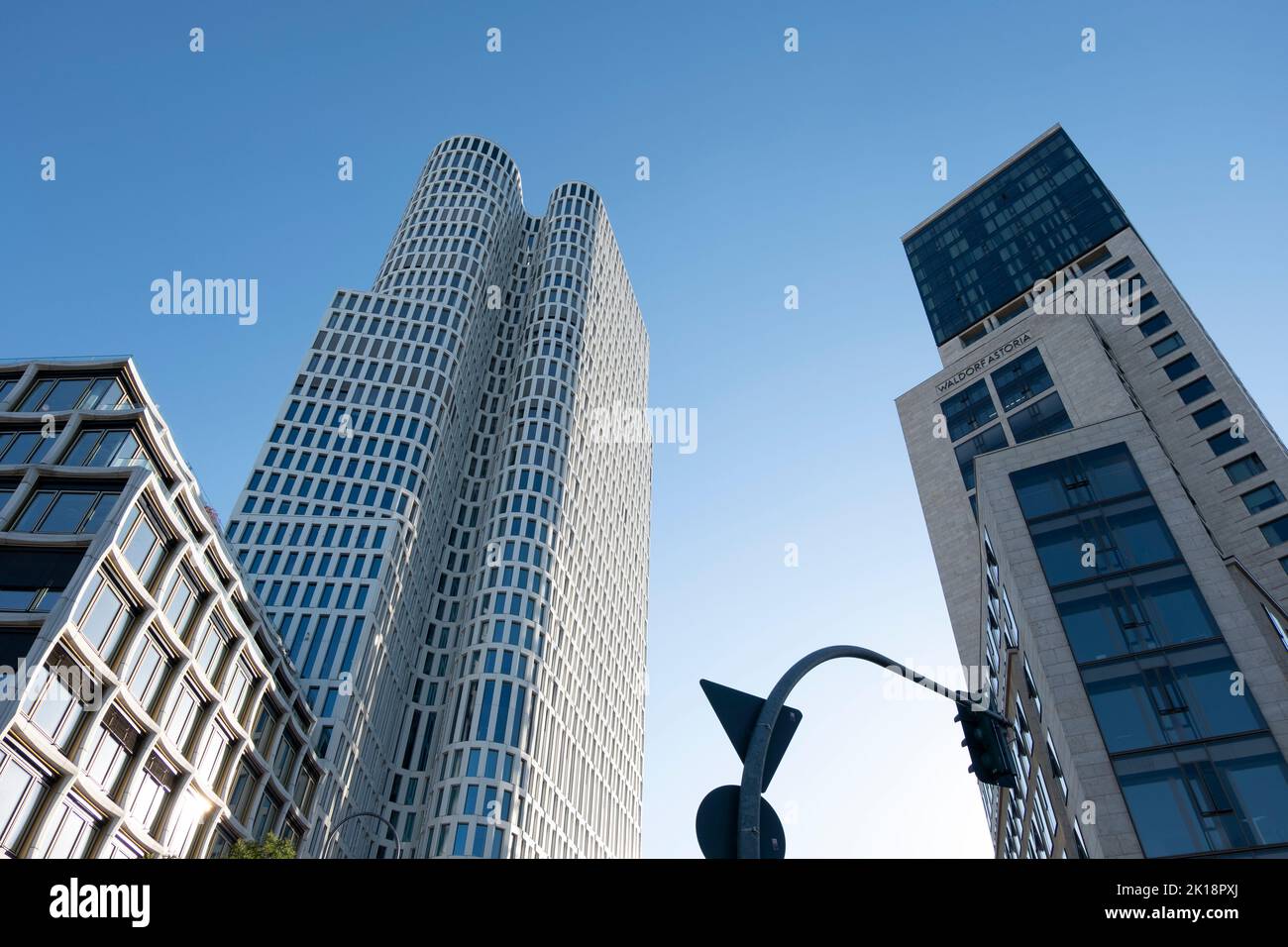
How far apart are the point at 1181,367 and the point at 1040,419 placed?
48.2ft

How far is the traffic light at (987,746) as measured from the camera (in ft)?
29.6

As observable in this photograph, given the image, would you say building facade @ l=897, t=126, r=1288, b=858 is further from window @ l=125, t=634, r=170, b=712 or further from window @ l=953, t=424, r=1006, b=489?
window @ l=125, t=634, r=170, b=712

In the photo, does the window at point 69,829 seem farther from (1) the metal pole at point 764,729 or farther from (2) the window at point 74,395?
(1) the metal pole at point 764,729

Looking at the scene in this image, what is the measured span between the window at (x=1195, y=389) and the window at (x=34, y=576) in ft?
236

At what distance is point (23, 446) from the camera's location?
133 ft

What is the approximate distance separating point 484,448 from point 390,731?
38463 mm

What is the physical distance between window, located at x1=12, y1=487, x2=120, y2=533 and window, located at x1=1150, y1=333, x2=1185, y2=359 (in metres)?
73.1

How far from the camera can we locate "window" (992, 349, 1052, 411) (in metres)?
66.4

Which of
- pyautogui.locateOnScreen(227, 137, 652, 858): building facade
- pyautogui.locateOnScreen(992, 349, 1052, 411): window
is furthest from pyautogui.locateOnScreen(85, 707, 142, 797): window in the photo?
pyautogui.locateOnScreen(992, 349, 1052, 411): window

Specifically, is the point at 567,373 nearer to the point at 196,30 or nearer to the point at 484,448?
the point at 484,448

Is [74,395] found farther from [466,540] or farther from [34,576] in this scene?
[466,540]

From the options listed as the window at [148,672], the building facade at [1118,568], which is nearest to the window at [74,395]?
the window at [148,672]

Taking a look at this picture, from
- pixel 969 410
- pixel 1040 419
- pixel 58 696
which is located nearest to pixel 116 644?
pixel 58 696
